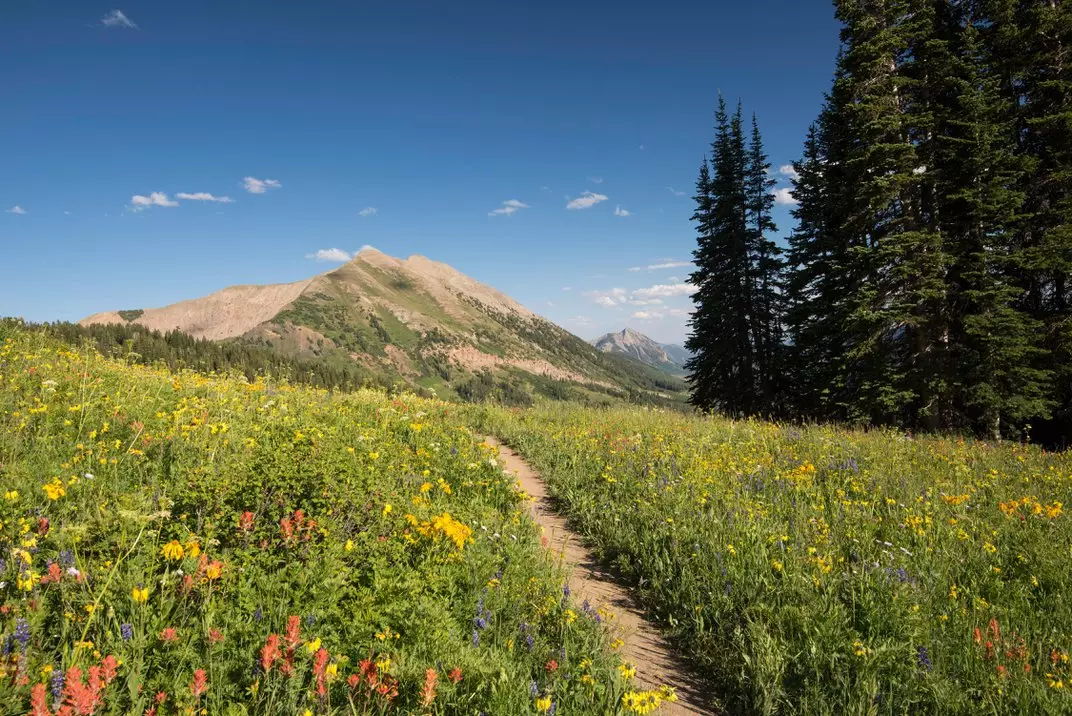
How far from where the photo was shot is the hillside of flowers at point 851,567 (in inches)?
134

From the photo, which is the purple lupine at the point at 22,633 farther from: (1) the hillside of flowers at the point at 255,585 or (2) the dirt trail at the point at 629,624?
(2) the dirt trail at the point at 629,624

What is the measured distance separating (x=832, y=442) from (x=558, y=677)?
889cm

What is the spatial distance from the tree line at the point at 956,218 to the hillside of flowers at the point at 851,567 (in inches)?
293

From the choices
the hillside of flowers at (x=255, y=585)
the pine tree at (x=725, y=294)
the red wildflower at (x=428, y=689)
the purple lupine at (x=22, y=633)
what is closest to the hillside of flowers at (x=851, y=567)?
the hillside of flowers at (x=255, y=585)

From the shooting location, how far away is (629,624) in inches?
183

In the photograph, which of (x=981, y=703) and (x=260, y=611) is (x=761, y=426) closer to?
(x=981, y=703)

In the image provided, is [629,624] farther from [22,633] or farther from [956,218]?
[956,218]

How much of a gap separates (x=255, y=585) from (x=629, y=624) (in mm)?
3343

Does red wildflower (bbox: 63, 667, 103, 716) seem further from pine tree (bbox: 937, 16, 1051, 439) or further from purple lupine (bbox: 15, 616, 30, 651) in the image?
pine tree (bbox: 937, 16, 1051, 439)

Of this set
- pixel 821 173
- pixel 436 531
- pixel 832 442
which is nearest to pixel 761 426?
pixel 832 442

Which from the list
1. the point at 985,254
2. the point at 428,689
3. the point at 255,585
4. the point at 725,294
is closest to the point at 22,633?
the point at 255,585

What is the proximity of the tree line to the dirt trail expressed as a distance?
436 inches

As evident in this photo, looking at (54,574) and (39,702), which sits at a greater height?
(54,574)

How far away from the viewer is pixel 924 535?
5207 mm
